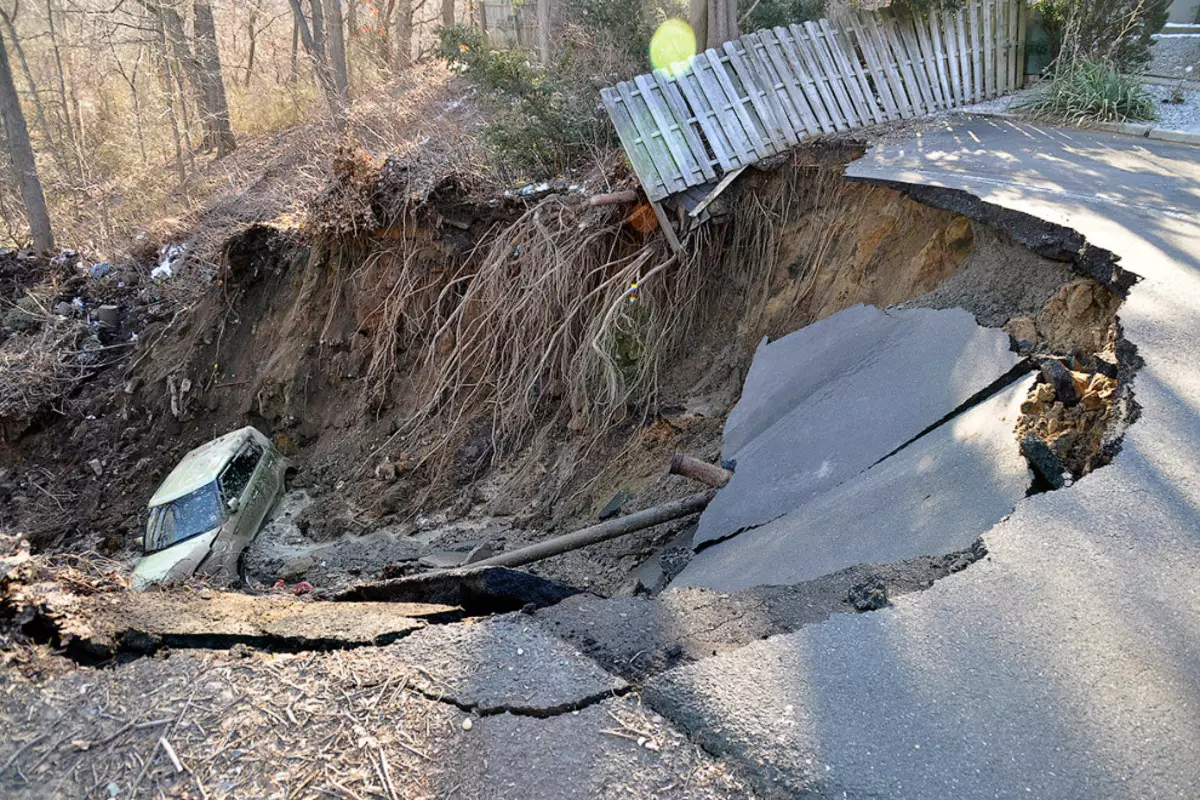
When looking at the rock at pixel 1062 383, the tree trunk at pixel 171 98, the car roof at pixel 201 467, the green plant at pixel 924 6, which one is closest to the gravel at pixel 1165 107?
the green plant at pixel 924 6

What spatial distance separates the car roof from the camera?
7.65m

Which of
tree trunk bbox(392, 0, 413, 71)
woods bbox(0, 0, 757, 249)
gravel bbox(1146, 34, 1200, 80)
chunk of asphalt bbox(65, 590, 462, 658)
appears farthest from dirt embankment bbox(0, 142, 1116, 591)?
tree trunk bbox(392, 0, 413, 71)

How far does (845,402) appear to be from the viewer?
4.96m

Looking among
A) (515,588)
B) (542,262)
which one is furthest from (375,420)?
(515,588)

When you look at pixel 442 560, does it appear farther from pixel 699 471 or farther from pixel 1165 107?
pixel 1165 107

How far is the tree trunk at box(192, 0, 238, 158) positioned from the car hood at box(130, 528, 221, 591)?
40.4 ft

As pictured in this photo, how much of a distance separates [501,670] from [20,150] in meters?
13.8

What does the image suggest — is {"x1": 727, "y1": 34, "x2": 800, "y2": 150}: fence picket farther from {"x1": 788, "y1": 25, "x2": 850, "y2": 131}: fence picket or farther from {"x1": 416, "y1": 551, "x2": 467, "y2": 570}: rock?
{"x1": 416, "y1": 551, "x2": 467, "y2": 570}: rock

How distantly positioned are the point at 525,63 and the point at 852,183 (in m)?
4.29

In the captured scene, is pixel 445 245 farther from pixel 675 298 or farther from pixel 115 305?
pixel 115 305

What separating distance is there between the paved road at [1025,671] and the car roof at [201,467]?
22.2 feet

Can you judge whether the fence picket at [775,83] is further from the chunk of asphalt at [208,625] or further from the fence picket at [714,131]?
the chunk of asphalt at [208,625]

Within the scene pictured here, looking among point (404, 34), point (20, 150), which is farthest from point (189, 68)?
point (20, 150)

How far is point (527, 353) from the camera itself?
8016mm
